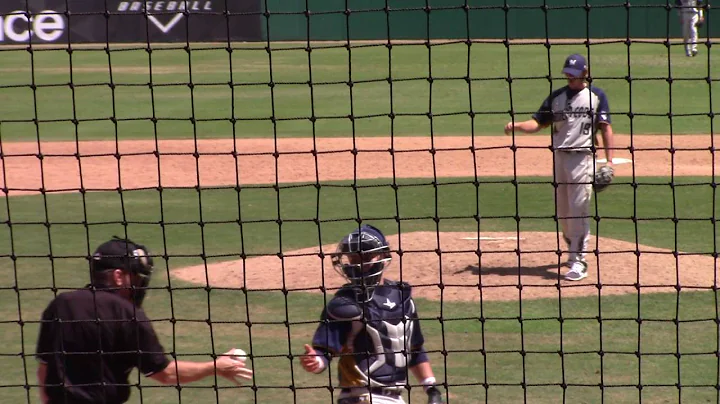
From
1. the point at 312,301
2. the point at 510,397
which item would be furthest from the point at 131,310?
the point at 312,301

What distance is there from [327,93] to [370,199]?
34.4ft

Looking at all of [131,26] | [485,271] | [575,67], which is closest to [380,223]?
[485,271]

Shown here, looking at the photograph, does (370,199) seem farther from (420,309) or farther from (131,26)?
(131,26)

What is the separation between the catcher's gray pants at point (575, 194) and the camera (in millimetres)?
9828

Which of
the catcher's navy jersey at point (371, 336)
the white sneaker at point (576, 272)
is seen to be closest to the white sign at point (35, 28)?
the white sneaker at point (576, 272)

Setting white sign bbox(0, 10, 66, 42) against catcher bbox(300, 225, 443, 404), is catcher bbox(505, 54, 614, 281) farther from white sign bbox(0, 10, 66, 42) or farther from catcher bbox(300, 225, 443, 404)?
white sign bbox(0, 10, 66, 42)

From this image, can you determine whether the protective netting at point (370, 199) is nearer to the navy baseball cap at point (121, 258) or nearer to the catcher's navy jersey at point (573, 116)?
the navy baseball cap at point (121, 258)

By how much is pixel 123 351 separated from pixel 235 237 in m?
6.80

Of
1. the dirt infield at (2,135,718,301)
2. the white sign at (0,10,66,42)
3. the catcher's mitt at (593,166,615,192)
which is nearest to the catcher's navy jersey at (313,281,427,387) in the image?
the dirt infield at (2,135,718,301)

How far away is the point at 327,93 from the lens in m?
24.5

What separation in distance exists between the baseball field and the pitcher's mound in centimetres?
3

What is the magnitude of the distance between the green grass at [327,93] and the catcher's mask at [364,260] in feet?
37.9

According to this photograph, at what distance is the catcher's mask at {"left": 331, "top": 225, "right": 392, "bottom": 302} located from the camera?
18.3 feet

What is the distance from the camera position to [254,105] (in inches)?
913
